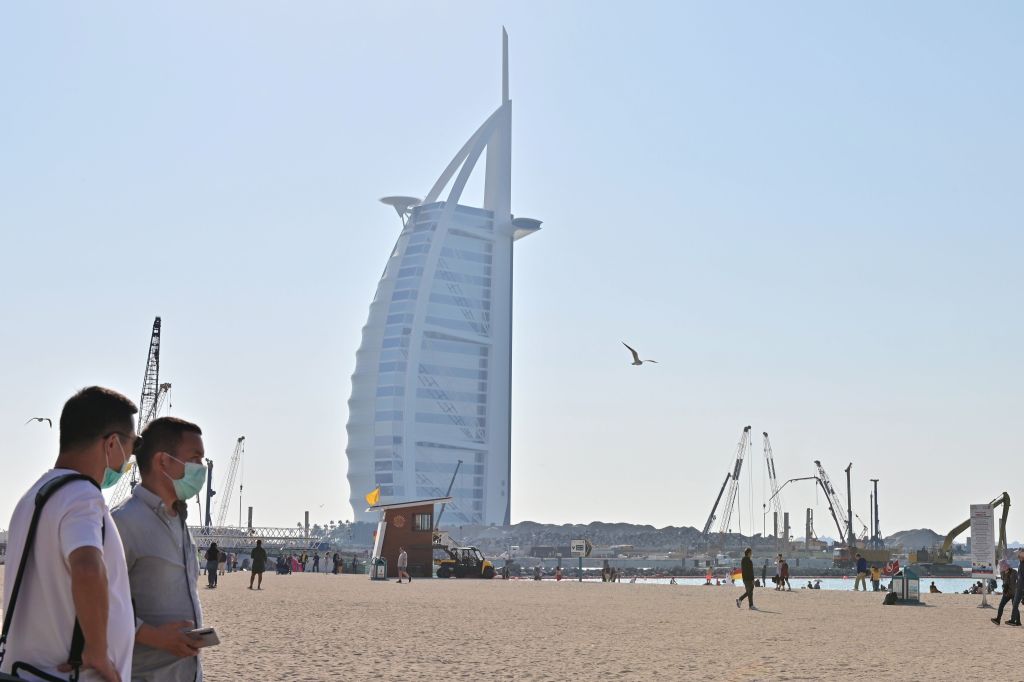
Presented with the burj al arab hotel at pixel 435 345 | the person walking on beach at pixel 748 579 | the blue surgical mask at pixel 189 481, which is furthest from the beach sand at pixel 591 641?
the burj al arab hotel at pixel 435 345

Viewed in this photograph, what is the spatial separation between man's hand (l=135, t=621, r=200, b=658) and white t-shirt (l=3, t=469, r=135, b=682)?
811 millimetres

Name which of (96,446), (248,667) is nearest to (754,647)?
(248,667)

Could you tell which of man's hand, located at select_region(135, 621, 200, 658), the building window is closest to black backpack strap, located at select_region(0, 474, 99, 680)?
man's hand, located at select_region(135, 621, 200, 658)

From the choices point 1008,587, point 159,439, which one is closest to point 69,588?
point 159,439

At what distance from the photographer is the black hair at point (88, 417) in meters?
5.02

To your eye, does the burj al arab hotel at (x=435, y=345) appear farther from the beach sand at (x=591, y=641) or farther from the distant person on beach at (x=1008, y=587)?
the distant person on beach at (x=1008, y=587)

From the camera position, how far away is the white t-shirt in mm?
4664

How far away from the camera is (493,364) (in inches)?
7859

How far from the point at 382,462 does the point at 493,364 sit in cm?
2285

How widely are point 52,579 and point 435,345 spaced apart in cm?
18942

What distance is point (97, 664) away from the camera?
463 cm

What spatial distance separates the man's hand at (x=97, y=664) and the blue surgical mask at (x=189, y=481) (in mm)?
1323

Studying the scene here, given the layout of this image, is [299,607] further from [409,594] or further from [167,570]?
[167,570]

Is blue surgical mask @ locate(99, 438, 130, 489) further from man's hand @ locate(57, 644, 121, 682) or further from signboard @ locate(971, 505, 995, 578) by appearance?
signboard @ locate(971, 505, 995, 578)
